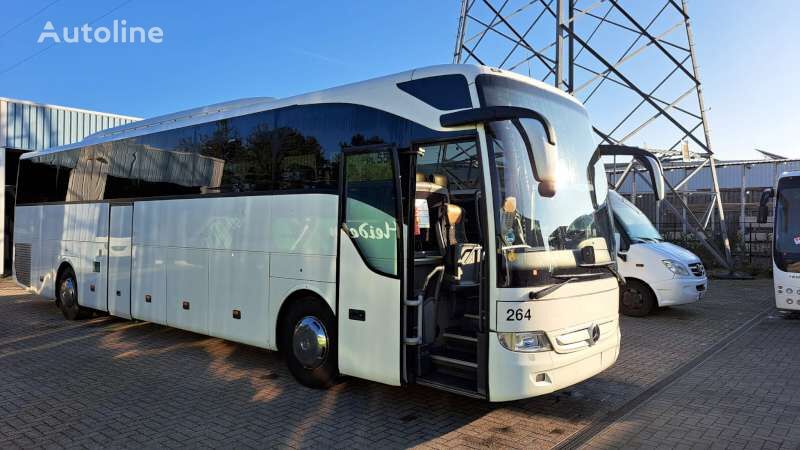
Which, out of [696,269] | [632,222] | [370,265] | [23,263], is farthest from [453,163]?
[23,263]

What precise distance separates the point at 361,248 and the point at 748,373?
17.8 feet

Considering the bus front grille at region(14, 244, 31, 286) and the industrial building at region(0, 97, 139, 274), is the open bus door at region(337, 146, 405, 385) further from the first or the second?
the industrial building at region(0, 97, 139, 274)

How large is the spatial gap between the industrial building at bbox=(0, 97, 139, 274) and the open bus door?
1841cm

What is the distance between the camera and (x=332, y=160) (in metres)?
6.27

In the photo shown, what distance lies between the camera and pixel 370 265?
5.69m

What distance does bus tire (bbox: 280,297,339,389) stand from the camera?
6223 millimetres

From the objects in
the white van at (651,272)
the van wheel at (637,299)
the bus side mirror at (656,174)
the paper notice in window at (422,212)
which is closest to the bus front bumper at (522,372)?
the paper notice in window at (422,212)

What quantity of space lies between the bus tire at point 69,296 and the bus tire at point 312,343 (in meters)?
6.51

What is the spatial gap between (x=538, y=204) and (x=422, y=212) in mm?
1335

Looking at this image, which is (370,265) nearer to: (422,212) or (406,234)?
(406,234)

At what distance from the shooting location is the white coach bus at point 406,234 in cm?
492

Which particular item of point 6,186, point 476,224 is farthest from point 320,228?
point 6,186

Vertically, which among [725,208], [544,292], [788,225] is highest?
[725,208]

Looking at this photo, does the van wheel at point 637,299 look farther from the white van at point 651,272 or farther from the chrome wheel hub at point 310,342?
the chrome wheel hub at point 310,342
